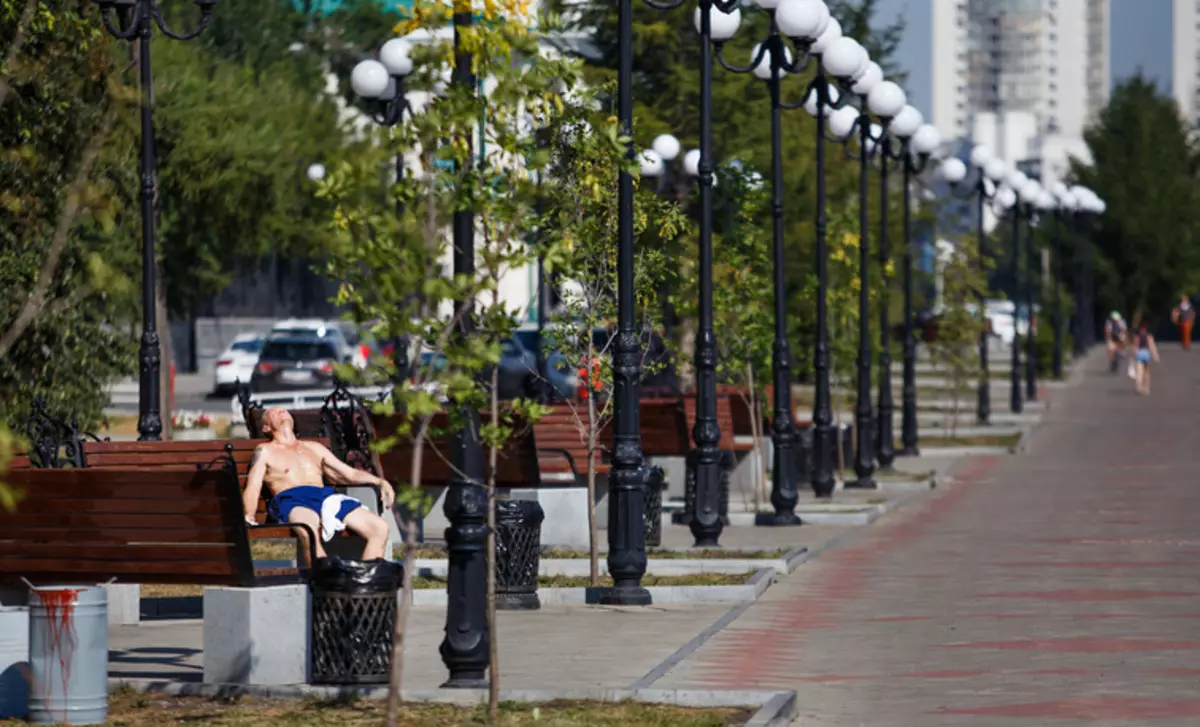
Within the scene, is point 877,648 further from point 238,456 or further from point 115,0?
point 115,0

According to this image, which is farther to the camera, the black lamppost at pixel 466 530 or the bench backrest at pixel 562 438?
the bench backrest at pixel 562 438

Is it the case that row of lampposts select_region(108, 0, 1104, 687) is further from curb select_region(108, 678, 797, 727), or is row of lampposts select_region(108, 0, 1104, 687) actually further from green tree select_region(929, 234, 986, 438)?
green tree select_region(929, 234, 986, 438)

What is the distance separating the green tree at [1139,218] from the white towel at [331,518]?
110m

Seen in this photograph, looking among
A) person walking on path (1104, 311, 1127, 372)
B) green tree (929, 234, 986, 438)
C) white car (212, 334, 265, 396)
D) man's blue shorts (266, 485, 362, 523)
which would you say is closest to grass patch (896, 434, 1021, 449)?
green tree (929, 234, 986, 438)

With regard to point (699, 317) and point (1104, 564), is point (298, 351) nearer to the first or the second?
point (699, 317)

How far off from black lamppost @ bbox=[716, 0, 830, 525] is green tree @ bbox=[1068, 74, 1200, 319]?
327 ft

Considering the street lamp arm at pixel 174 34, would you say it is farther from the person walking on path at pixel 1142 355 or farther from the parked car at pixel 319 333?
the person walking on path at pixel 1142 355

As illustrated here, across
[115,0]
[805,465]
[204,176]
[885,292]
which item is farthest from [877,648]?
[204,176]

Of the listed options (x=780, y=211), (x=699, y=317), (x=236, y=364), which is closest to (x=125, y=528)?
(x=699, y=317)

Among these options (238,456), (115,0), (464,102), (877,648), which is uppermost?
(115,0)

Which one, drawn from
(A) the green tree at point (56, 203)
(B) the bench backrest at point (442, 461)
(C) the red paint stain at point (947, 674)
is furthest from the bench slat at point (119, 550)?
(B) the bench backrest at point (442, 461)

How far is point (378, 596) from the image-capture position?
11602 millimetres

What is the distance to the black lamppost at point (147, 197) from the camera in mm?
19453

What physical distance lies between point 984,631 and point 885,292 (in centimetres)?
1917
